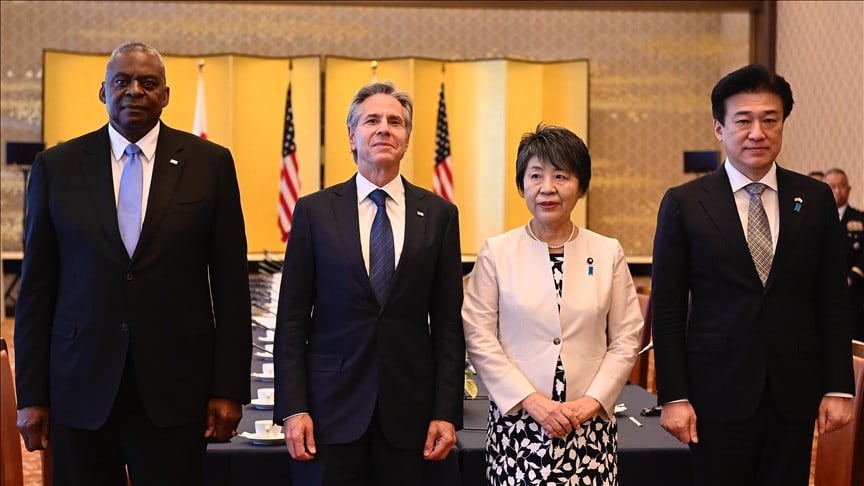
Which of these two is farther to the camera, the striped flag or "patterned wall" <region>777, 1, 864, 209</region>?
the striped flag

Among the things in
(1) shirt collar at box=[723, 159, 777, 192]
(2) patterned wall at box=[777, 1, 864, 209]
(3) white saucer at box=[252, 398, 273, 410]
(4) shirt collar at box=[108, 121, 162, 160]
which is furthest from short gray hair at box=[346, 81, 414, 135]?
(2) patterned wall at box=[777, 1, 864, 209]

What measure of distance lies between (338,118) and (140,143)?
972cm

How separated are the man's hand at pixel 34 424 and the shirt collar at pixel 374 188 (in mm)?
891

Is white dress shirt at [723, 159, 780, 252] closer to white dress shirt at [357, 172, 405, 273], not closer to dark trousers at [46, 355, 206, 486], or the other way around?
white dress shirt at [357, 172, 405, 273]

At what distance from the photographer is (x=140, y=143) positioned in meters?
2.46

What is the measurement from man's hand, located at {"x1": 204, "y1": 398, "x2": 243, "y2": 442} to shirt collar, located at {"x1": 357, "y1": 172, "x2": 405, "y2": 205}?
1.93 ft

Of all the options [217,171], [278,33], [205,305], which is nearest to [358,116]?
[217,171]

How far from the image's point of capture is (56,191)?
7.95 feet

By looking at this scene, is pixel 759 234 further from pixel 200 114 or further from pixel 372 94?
pixel 200 114

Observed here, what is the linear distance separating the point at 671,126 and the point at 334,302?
37.4ft

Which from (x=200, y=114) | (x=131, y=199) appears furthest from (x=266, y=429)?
(x=200, y=114)

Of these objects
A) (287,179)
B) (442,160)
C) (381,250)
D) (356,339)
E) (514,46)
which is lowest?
(356,339)

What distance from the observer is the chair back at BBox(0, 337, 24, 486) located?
281 cm

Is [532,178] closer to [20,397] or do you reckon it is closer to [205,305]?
[205,305]
